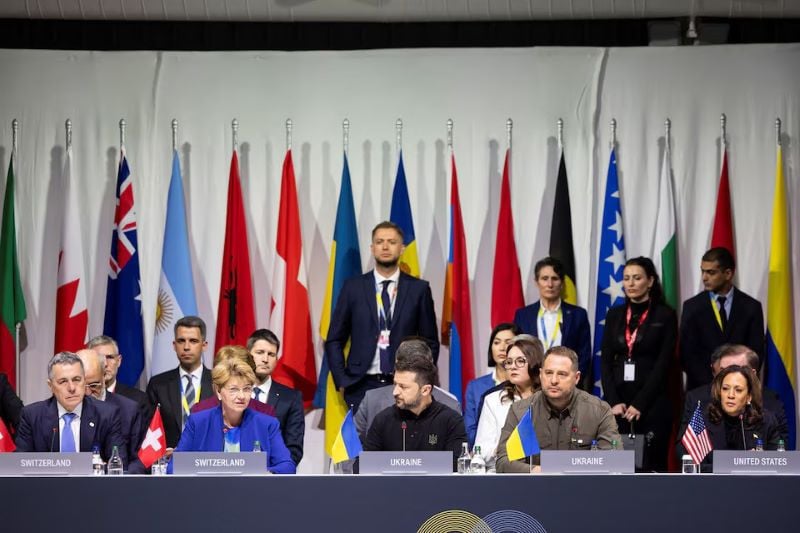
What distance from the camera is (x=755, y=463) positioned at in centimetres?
475

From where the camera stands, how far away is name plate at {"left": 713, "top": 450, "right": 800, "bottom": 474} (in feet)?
15.6

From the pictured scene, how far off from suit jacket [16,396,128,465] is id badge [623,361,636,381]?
2941 millimetres

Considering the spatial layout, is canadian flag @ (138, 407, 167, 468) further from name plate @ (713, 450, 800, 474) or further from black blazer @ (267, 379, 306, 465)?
name plate @ (713, 450, 800, 474)

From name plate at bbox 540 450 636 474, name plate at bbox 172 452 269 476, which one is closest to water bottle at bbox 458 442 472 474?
name plate at bbox 540 450 636 474

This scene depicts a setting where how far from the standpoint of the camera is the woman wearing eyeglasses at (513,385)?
6.18 meters

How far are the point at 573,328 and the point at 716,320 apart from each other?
2.77 feet

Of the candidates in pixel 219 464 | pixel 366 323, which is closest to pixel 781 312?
pixel 366 323

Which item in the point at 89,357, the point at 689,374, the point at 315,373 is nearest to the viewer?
the point at 89,357

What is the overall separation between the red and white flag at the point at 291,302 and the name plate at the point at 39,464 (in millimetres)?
3181

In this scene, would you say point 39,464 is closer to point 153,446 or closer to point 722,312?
point 153,446

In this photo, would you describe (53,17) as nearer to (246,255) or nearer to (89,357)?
(246,255)

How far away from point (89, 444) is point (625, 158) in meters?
4.10

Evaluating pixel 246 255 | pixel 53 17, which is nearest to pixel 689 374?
pixel 246 255

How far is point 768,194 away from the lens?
8219mm
